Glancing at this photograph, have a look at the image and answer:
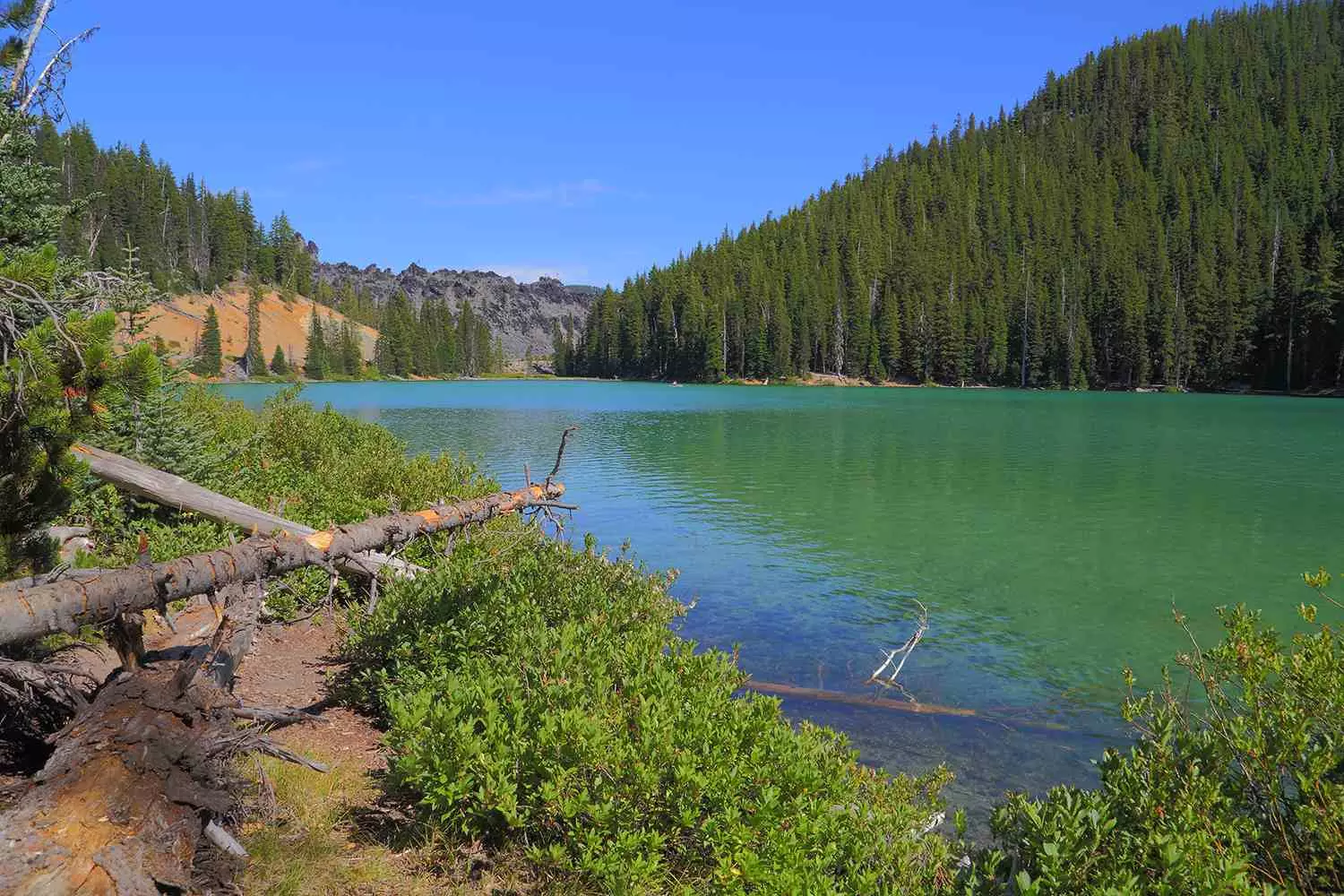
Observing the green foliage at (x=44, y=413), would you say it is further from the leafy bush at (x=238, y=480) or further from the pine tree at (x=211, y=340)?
the pine tree at (x=211, y=340)

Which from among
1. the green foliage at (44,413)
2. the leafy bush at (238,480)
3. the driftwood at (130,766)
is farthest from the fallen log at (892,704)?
the green foliage at (44,413)

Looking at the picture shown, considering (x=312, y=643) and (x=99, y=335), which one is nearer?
(x=99, y=335)

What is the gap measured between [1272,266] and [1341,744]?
13691cm

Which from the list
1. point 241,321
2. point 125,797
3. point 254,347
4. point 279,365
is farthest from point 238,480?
point 241,321

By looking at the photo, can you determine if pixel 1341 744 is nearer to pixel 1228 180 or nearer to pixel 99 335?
pixel 99 335

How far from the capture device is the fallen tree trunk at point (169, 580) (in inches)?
181

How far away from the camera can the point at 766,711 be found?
5.10 metres

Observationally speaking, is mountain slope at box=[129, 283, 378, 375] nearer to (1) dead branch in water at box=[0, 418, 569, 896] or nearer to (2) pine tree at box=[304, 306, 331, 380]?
(2) pine tree at box=[304, 306, 331, 380]

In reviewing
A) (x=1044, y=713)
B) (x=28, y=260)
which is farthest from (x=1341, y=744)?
(x=28, y=260)

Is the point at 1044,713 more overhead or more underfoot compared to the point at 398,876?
more underfoot

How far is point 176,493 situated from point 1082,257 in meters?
148

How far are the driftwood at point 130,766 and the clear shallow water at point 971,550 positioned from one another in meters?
5.83

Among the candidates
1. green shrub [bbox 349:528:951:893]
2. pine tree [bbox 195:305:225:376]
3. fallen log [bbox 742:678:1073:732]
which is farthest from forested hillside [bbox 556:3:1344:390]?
green shrub [bbox 349:528:951:893]

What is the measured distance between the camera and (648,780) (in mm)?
4160
